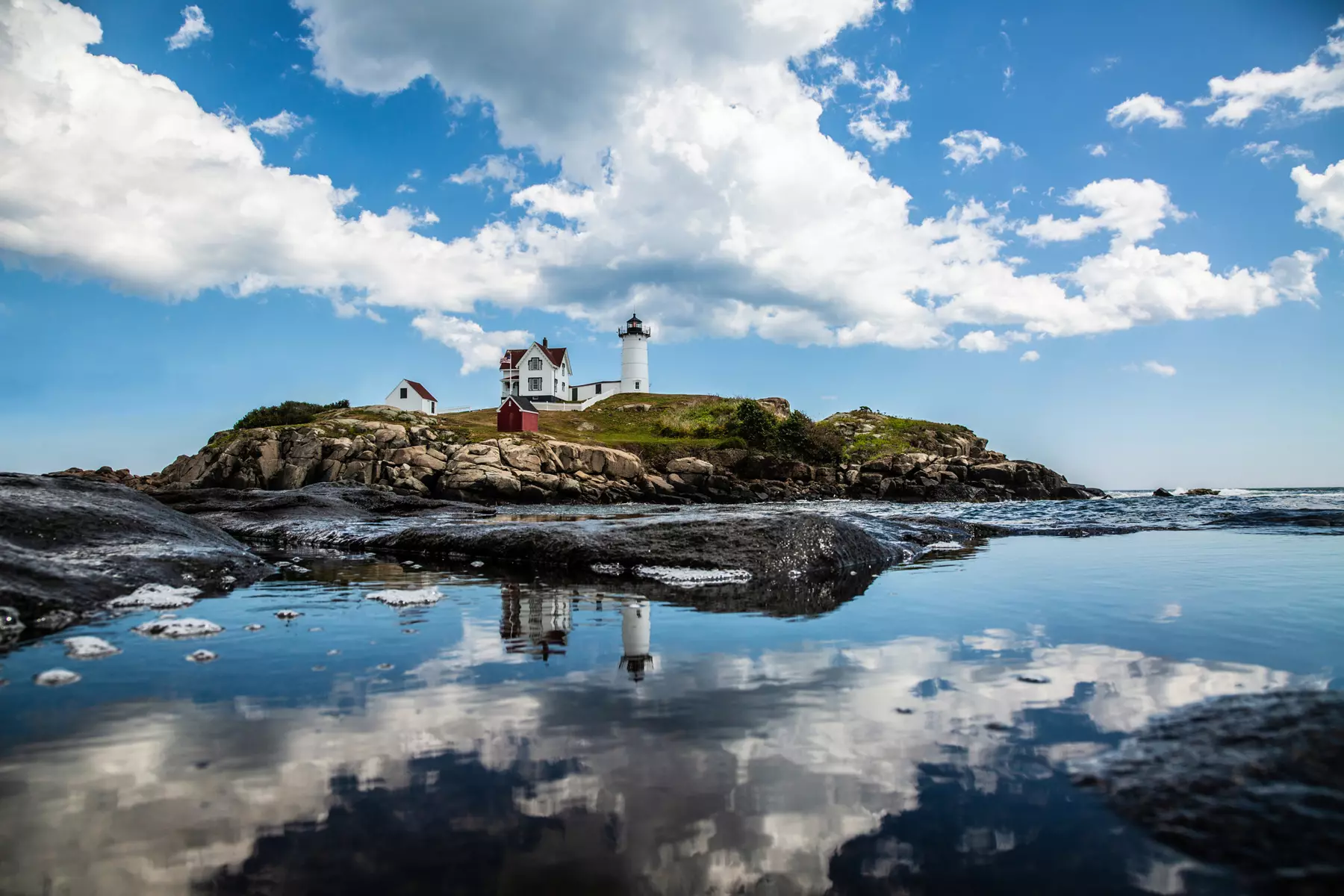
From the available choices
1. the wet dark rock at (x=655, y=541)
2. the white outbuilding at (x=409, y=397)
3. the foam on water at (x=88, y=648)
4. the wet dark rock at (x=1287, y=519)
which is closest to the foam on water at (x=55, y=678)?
the foam on water at (x=88, y=648)

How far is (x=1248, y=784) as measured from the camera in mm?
2732

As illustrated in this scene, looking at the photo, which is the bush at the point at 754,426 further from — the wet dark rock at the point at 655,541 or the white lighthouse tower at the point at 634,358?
the wet dark rock at the point at 655,541

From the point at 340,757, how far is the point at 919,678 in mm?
3267

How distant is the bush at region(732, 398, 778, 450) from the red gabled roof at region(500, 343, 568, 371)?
37.4 meters

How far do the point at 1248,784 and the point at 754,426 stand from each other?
7878 centimetres

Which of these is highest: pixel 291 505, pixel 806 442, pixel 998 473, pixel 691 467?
pixel 806 442

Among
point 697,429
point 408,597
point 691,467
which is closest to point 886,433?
point 697,429

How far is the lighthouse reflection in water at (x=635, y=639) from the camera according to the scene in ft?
14.8

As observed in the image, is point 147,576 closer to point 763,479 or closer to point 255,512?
point 255,512

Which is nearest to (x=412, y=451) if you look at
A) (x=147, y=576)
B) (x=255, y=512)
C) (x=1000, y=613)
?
(x=255, y=512)

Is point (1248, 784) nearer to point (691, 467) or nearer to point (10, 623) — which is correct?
point (10, 623)

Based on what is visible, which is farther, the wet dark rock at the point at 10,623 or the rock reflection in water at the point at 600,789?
the wet dark rock at the point at 10,623

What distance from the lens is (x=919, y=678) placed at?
4.29 m

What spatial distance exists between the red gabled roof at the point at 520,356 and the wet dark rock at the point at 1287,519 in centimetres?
9561
